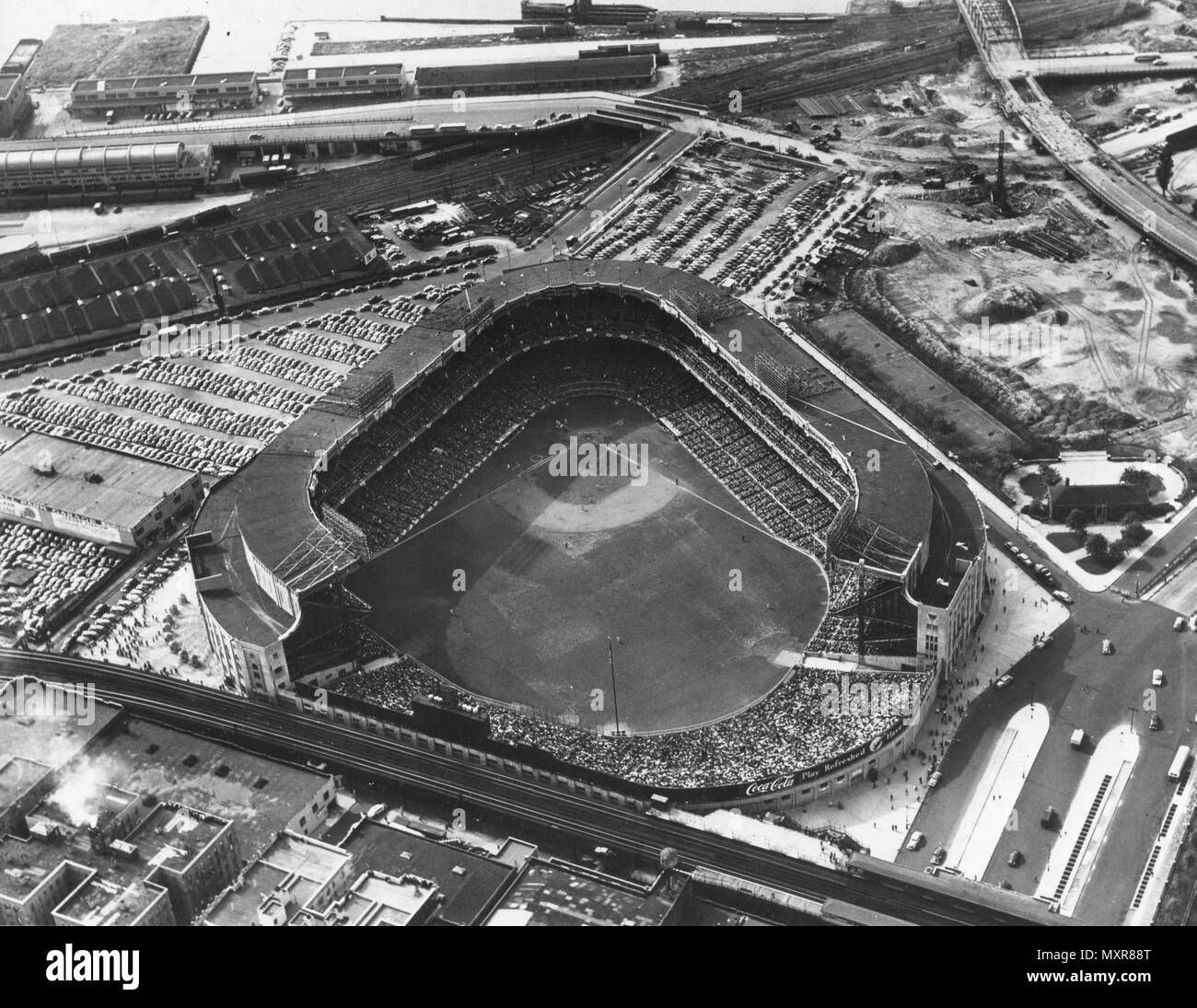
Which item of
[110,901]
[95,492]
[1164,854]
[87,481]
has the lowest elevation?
[1164,854]

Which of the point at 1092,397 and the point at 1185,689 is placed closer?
the point at 1185,689

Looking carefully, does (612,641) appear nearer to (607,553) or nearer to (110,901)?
(607,553)

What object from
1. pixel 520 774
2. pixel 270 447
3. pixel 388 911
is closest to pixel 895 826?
pixel 520 774

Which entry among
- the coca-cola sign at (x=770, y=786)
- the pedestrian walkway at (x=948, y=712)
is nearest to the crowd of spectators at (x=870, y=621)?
the pedestrian walkway at (x=948, y=712)

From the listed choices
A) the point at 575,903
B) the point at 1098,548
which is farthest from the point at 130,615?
the point at 1098,548

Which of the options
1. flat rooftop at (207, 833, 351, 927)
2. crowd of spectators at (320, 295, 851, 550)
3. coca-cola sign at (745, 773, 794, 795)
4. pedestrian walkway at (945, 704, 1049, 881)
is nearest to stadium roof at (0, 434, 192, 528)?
crowd of spectators at (320, 295, 851, 550)

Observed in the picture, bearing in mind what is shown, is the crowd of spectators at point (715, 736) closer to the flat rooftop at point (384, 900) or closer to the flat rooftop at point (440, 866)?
the flat rooftop at point (440, 866)

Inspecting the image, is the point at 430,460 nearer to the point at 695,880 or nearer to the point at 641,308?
the point at 641,308

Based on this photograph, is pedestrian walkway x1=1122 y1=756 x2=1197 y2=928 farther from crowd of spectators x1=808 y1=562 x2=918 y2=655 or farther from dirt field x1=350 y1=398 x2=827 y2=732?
dirt field x1=350 y1=398 x2=827 y2=732
